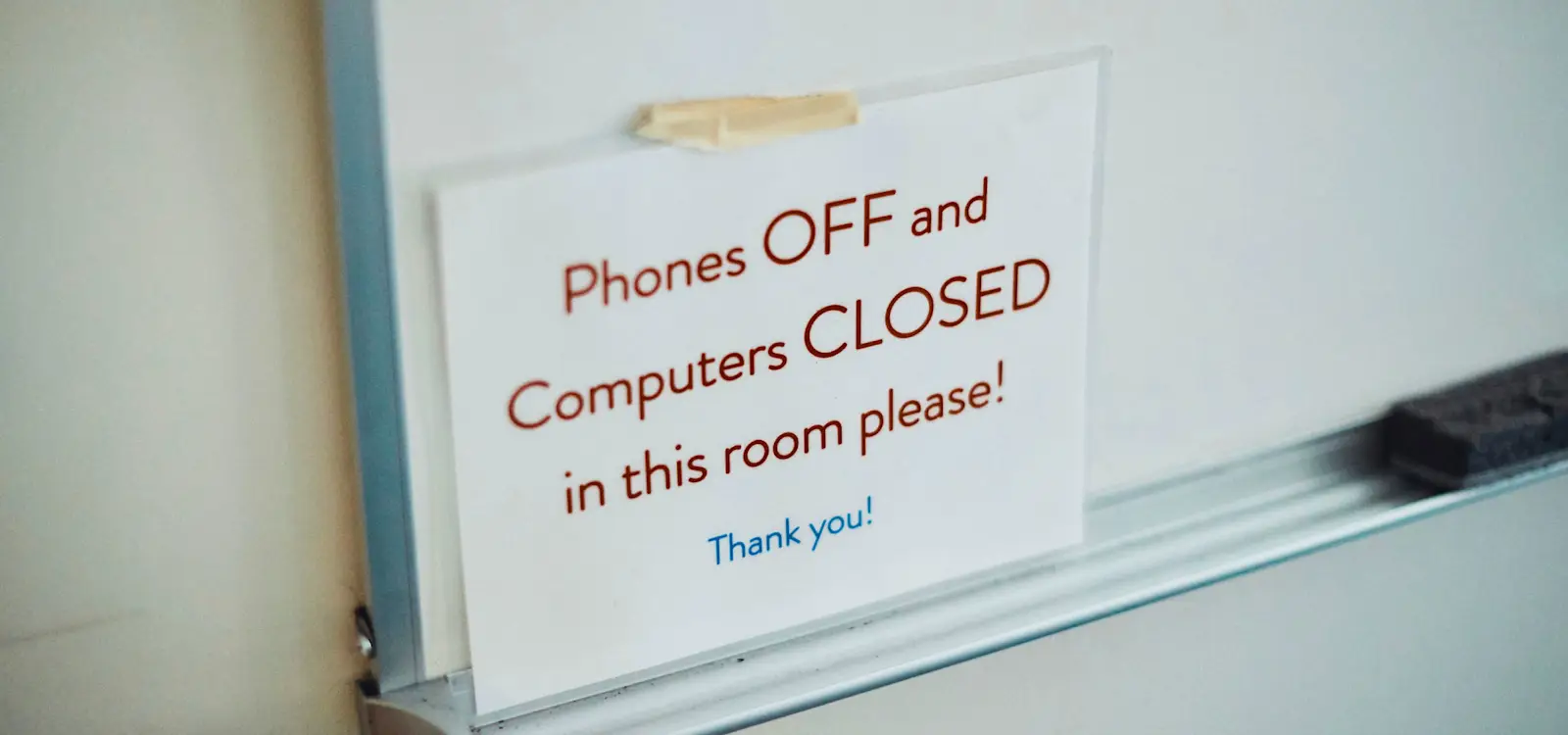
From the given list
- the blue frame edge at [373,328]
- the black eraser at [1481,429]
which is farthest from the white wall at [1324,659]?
the blue frame edge at [373,328]

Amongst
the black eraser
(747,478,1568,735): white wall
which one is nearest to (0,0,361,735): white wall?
(747,478,1568,735): white wall

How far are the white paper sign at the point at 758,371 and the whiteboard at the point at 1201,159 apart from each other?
2 cm

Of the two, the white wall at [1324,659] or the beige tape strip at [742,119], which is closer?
the beige tape strip at [742,119]

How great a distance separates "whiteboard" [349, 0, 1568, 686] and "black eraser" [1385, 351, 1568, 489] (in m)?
0.02

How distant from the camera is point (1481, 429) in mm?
746

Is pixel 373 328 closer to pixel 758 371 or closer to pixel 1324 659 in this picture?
pixel 758 371

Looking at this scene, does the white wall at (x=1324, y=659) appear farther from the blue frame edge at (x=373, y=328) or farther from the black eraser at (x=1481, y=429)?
the blue frame edge at (x=373, y=328)

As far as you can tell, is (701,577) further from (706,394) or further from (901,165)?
(901,165)

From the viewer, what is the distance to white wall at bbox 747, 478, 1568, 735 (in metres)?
0.73

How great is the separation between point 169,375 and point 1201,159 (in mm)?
441

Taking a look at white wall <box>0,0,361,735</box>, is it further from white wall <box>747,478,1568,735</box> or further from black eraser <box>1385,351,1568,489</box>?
black eraser <box>1385,351,1568,489</box>

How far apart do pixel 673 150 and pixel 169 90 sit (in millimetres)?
173

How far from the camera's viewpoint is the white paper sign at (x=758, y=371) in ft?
1.74

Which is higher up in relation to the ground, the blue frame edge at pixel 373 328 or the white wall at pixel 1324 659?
the blue frame edge at pixel 373 328
